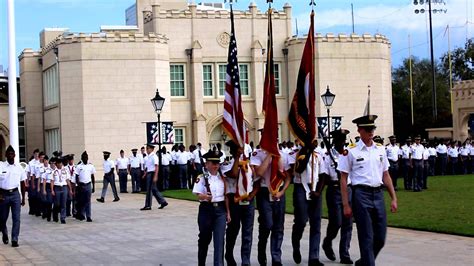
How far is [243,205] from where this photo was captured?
1334 centimetres

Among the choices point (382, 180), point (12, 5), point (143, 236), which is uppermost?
point (12, 5)

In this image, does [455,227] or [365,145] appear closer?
[365,145]

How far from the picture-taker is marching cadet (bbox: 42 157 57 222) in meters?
23.4

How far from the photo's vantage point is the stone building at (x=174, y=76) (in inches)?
1857

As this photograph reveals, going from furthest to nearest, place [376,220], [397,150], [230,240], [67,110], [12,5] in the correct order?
[67,110] < [12,5] < [397,150] < [230,240] < [376,220]

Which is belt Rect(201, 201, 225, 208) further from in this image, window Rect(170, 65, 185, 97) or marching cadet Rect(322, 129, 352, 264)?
window Rect(170, 65, 185, 97)

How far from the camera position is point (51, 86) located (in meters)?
51.1

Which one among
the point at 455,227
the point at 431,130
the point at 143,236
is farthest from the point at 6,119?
the point at 455,227

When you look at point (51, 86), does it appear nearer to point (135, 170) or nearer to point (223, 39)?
point (223, 39)

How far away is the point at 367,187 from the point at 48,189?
14.5m

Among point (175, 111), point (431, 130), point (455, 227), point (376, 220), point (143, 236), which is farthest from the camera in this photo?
point (431, 130)

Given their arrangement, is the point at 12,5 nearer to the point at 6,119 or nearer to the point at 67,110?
the point at 67,110

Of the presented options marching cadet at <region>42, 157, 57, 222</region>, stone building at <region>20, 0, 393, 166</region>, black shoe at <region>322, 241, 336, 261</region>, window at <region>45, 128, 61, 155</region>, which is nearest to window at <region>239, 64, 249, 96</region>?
stone building at <region>20, 0, 393, 166</region>

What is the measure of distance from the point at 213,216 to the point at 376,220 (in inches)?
95.8
